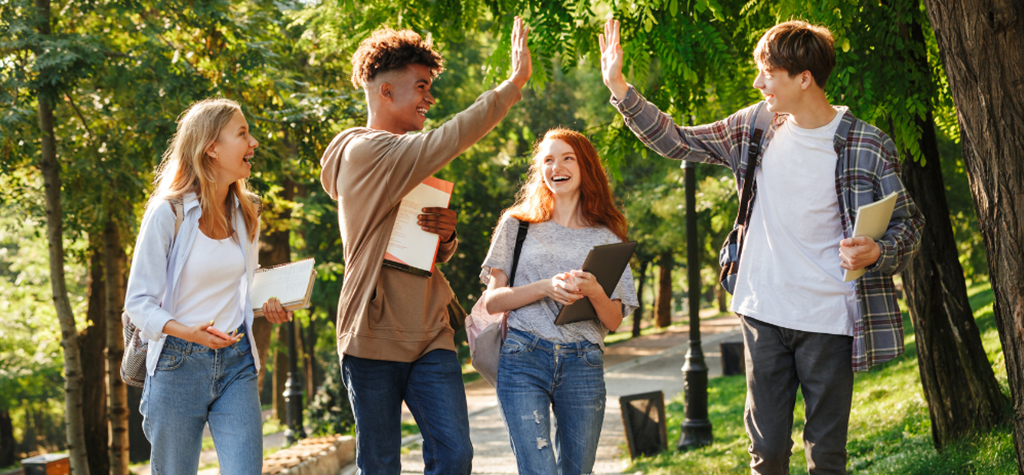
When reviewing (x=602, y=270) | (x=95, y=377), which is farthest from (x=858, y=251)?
(x=95, y=377)

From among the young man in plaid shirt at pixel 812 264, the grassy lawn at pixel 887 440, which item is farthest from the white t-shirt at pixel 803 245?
the grassy lawn at pixel 887 440

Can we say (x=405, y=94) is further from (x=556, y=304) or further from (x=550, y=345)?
(x=550, y=345)

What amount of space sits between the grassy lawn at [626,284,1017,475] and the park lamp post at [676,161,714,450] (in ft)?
0.68

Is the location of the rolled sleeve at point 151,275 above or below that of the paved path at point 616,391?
above

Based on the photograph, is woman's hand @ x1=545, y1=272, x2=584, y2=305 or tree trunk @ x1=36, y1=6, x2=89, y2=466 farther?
tree trunk @ x1=36, y1=6, x2=89, y2=466

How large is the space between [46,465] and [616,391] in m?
10.2

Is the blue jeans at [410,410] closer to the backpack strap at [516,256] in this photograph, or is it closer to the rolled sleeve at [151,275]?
the backpack strap at [516,256]

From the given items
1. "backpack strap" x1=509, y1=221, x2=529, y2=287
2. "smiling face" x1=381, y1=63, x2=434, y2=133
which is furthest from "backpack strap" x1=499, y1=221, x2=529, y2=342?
"smiling face" x1=381, y1=63, x2=434, y2=133

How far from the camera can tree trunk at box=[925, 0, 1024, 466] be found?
2.99m

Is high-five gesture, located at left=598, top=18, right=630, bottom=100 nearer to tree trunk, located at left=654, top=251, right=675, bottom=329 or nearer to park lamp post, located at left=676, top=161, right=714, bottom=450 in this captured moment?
park lamp post, located at left=676, top=161, right=714, bottom=450

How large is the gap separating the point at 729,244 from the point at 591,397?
2.83ft

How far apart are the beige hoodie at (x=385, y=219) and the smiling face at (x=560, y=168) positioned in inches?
22.9

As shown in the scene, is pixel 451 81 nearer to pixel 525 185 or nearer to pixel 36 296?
pixel 36 296

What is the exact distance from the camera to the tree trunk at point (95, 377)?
12.9 m
